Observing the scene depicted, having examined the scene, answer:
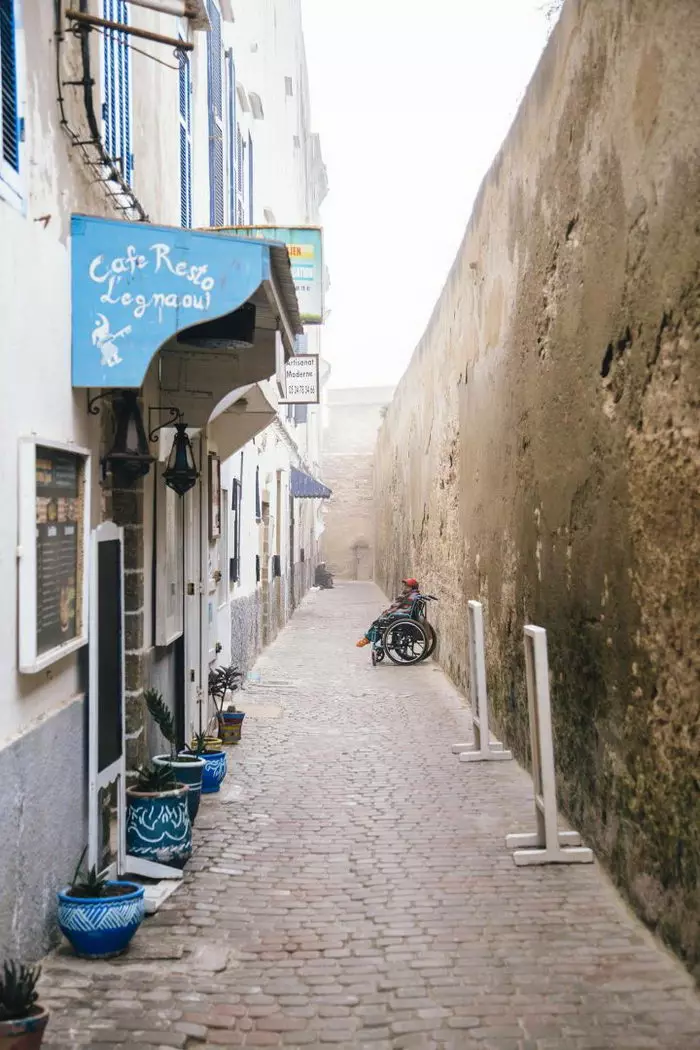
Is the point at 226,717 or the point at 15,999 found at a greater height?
the point at 226,717

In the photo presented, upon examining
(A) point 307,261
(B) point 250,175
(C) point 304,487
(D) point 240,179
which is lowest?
(C) point 304,487

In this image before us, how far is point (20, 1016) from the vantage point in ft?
10.3

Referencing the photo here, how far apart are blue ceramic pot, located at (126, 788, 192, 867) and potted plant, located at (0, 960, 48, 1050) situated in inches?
75.1

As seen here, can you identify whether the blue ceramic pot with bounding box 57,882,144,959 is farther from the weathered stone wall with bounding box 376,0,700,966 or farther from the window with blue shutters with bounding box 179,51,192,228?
the window with blue shutters with bounding box 179,51,192,228

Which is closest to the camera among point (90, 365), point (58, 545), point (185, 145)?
point (58, 545)

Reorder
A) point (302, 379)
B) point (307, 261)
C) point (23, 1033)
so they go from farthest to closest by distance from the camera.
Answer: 1. point (302, 379)
2. point (307, 261)
3. point (23, 1033)

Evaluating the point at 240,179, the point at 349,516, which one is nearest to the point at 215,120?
the point at 240,179

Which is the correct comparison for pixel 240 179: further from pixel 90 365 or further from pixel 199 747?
pixel 90 365

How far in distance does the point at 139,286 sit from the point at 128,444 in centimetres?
89

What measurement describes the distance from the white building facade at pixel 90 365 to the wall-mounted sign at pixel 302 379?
661 centimetres

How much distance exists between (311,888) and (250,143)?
953 centimetres

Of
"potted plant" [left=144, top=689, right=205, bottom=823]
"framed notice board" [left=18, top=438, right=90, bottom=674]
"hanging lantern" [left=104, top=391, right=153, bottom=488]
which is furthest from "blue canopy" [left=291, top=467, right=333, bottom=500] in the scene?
"framed notice board" [left=18, top=438, right=90, bottom=674]

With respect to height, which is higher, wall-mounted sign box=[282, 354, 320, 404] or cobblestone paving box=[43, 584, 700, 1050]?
wall-mounted sign box=[282, 354, 320, 404]

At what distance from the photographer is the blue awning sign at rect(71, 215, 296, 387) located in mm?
4535
